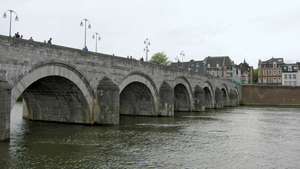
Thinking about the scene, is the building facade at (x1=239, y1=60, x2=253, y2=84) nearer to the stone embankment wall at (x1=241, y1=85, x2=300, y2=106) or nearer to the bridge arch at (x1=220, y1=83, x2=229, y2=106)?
the stone embankment wall at (x1=241, y1=85, x2=300, y2=106)

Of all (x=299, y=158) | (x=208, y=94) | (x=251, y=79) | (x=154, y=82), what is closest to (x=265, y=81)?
(x=251, y=79)

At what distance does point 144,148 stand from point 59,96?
1039 cm

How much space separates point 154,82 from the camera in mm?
36094

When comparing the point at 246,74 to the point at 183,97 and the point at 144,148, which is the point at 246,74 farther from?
the point at 144,148

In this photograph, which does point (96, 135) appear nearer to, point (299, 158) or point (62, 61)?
point (62, 61)

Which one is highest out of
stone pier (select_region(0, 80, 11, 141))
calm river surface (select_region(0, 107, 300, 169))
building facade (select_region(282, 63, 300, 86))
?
building facade (select_region(282, 63, 300, 86))

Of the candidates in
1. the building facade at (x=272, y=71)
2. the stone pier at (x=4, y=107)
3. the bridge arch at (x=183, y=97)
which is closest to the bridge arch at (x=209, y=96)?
the bridge arch at (x=183, y=97)

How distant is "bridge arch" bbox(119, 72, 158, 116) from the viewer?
35.2 metres

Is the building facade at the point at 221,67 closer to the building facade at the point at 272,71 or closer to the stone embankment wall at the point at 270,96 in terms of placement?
the building facade at the point at 272,71

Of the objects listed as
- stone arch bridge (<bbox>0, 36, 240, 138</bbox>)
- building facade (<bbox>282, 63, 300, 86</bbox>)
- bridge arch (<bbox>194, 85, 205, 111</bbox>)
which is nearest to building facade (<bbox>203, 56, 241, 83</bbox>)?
building facade (<bbox>282, 63, 300, 86</bbox>)

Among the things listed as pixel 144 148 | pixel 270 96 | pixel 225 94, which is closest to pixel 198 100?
pixel 225 94

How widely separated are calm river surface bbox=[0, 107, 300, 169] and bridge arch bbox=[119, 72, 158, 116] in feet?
33.2

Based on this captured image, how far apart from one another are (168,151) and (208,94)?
137ft

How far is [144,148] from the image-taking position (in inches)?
691
